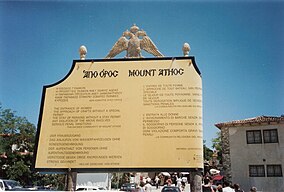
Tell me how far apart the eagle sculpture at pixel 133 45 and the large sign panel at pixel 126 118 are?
2.82 ft

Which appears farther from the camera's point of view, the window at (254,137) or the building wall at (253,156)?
the window at (254,137)

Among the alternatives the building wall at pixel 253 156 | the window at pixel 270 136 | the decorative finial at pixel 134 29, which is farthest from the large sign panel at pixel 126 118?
the window at pixel 270 136

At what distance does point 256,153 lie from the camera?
64.5 ft

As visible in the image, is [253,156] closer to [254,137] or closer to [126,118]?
[254,137]

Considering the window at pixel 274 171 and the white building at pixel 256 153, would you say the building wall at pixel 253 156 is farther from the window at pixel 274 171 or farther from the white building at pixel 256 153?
the window at pixel 274 171

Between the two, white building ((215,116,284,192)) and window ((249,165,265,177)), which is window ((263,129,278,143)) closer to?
white building ((215,116,284,192))

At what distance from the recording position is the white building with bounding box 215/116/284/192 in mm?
18688

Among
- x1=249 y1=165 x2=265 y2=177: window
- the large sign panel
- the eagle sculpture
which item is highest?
the eagle sculpture

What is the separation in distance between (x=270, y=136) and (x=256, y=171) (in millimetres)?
2783

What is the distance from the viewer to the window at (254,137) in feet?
65.5

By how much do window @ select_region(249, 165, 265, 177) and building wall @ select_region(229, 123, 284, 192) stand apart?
0.21 metres

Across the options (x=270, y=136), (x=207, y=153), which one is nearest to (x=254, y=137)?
(x=270, y=136)

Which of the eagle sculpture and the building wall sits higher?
the eagle sculpture

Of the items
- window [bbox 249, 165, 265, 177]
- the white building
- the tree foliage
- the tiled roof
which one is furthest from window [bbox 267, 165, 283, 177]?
the tree foliage
